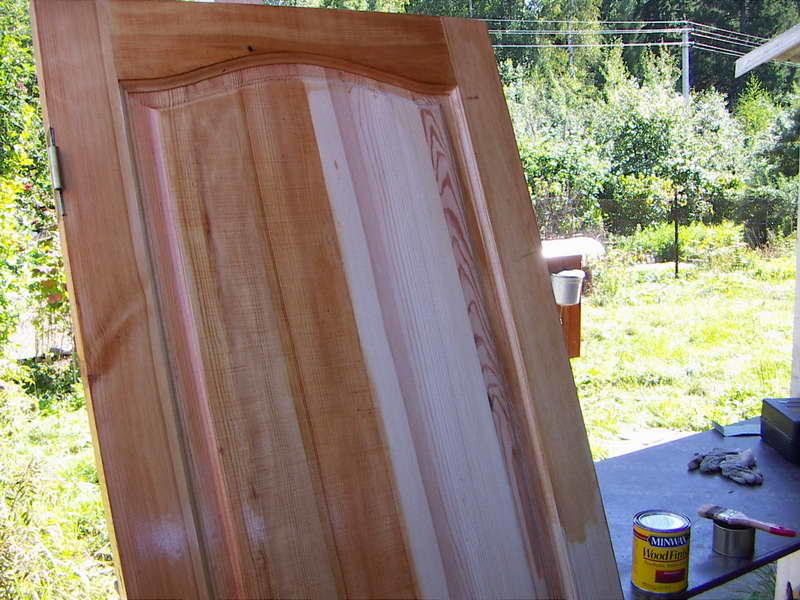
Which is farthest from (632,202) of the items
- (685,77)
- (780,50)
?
(780,50)

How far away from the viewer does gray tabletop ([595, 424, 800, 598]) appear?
5.00ft

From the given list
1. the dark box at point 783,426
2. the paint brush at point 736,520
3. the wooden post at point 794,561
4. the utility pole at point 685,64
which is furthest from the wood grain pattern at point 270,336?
the utility pole at point 685,64

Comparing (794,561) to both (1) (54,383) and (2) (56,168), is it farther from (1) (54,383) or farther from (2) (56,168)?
(1) (54,383)

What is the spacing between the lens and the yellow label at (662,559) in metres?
1.35

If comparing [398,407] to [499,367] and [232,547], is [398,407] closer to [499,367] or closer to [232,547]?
[499,367]

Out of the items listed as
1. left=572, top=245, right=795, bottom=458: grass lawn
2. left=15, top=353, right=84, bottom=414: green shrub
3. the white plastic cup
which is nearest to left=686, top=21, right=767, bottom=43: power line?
left=572, top=245, right=795, bottom=458: grass lawn

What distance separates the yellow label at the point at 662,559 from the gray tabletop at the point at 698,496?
0.15 ft

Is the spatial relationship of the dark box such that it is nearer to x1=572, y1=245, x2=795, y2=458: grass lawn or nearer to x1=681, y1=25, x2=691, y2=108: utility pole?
x1=572, y1=245, x2=795, y2=458: grass lawn

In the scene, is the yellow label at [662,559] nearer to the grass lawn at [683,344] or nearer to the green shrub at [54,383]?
the grass lawn at [683,344]

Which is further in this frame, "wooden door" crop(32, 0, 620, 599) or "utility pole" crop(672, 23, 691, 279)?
"utility pole" crop(672, 23, 691, 279)

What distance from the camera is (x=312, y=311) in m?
1.15

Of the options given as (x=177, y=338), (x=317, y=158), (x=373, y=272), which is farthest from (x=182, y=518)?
(x=317, y=158)

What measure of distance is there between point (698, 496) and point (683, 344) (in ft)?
16.8

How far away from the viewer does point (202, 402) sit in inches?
41.8
